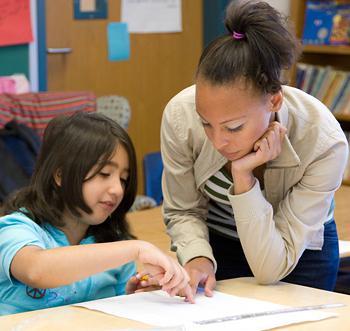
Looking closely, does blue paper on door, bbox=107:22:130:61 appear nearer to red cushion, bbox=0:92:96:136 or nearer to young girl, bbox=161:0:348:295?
red cushion, bbox=0:92:96:136

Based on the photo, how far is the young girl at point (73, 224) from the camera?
1.63 meters

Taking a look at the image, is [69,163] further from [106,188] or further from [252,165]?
[252,165]

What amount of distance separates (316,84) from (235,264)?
2.64 meters

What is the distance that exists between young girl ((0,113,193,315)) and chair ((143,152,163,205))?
1.45 metres

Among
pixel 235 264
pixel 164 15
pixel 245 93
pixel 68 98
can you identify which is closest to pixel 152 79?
pixel 164 15

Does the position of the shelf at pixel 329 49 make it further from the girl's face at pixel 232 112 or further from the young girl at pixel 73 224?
the girl's face at pixel 232 112

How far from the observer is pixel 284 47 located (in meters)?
1.66

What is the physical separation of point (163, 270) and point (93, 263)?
0.14 m

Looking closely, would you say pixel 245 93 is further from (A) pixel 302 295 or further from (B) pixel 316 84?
(B) pixel 316 84

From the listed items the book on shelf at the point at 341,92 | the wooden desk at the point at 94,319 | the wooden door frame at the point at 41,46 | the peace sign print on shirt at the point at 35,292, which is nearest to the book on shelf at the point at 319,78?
the book on shelf at the point at 341,92

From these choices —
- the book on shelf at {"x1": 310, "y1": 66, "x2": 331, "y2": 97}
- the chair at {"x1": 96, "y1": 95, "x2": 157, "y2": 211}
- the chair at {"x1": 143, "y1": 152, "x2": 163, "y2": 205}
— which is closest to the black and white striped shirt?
the chair at {"x1": 143, "y1": 152, "x2": 163, "y2": 205}

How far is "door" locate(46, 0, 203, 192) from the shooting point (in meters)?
4.53

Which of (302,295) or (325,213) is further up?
(325,213)

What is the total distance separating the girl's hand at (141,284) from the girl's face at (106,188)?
172 millimetres
